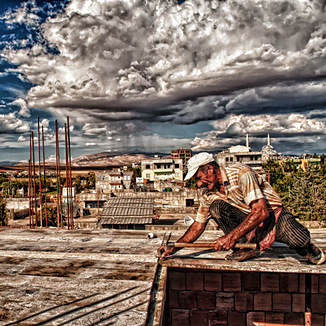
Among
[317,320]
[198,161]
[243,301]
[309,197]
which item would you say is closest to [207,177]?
[198,161]

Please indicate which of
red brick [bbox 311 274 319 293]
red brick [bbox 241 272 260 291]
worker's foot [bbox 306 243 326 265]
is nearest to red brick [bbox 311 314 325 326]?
red brick [bbox 311 274 319 293]

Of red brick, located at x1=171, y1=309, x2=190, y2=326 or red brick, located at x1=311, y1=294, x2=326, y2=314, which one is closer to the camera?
red brick, located at x1=311, y1=294, x2=326, y2=314

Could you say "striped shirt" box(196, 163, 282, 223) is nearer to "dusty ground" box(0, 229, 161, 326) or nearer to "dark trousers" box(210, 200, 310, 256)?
"dark trousers" box(210, 200, 310, 256)

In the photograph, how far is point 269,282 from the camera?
13.0 feet

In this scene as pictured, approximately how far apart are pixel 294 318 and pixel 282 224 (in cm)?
153

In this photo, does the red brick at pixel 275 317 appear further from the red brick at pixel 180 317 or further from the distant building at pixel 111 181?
the distant building at pixel 111 181

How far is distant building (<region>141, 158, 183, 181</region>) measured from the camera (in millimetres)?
57000

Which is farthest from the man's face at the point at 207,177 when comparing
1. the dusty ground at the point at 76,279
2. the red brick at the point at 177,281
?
the red brick at the point at 177,281

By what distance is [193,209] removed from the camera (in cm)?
2400

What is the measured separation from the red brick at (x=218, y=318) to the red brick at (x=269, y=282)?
0.65 meters

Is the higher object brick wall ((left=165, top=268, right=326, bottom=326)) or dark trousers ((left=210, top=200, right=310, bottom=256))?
dark trousers ((left=210, top=200, right=310, bottom=256))

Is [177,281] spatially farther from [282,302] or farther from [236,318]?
[282,302]

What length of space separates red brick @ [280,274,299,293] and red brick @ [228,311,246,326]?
657mm

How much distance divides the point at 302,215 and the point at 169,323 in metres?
18.4
